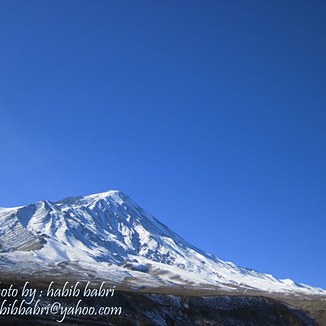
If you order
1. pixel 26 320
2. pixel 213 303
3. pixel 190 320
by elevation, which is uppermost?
pixel 213 303

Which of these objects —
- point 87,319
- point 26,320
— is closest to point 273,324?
point 87,319

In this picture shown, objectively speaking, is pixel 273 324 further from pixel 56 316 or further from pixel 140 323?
pixel 56 316

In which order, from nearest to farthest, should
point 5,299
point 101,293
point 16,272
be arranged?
point 5,299
point 101,293
point 16,272

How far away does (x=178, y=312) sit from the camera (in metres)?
70.4

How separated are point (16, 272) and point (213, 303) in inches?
4322

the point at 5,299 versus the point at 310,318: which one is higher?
the point at 310,318

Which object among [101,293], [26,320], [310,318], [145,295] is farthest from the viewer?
[310,318]

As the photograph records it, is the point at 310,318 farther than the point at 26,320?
Yes

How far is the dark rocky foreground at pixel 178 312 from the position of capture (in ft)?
179

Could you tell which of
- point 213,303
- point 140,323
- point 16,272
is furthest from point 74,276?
point 140,323

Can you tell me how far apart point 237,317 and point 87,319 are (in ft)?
119

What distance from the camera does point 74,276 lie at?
6737 inches

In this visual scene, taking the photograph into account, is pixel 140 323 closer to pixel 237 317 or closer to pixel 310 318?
pixel 237 317

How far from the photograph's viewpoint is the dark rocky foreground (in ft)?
179
